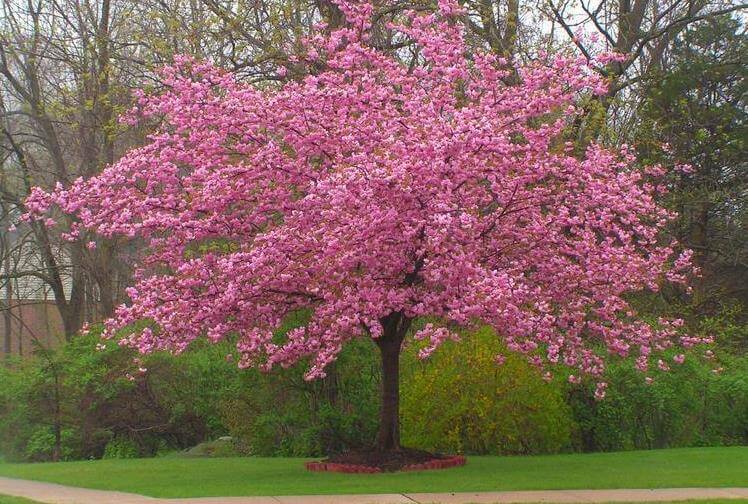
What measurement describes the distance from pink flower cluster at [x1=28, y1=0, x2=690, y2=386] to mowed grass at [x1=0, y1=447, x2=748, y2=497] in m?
1.45

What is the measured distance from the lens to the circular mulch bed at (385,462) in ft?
45.8

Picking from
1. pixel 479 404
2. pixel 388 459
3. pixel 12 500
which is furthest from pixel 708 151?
pixel 12 500

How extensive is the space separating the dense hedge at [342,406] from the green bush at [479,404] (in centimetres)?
2

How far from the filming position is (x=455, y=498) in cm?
1097

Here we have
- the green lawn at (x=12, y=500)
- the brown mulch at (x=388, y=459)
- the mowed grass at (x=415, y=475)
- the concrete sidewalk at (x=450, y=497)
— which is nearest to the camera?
the concrete sidewalk at (x=450, y=497)

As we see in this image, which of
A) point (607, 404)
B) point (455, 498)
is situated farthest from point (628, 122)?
point (455, 498)

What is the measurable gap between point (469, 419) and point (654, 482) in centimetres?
502

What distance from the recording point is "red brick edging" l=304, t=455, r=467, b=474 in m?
13.9

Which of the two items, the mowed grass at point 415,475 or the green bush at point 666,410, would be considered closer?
the mowed grass at point 415,475

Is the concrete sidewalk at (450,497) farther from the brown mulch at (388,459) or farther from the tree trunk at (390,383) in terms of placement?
the tree trunk at (390,383)

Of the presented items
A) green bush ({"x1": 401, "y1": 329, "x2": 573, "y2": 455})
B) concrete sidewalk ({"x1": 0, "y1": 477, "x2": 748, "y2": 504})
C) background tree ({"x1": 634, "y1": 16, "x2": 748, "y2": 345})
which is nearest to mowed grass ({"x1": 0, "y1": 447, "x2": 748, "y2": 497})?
concrete sidewalk ({"x1": 0, "y1": 477, "x2": 748, "y2": 504})

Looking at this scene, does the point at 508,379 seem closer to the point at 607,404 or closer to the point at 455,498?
the point at 607,404

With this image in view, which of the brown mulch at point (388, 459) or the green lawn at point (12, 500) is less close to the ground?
the brown mulch at point (388, 459)

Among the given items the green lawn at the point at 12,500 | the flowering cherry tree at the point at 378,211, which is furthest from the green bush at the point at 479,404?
the green lawn at the point at 12,500
